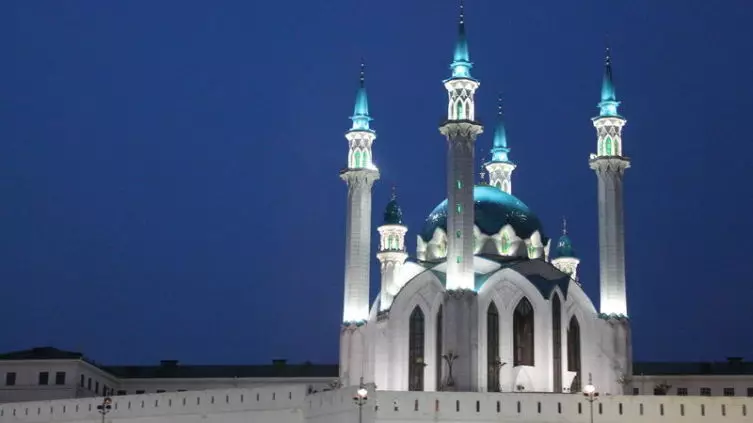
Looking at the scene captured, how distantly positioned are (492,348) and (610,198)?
35.5 ft

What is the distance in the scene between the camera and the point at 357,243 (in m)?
76.6

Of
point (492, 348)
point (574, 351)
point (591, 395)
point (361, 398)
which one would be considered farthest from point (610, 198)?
point (361, 398)

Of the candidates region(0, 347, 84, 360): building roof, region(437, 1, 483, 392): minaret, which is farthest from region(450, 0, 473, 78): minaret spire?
region(0, 347, 84, 360): building roof

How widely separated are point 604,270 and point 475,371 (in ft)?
32.6

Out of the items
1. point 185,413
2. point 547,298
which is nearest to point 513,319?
point 547,298

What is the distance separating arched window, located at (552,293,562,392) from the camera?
71.4m

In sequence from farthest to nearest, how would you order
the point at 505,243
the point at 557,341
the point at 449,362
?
the point at 505,243, the point at 557,341, the point at 449,362

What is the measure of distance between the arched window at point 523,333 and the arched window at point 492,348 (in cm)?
93

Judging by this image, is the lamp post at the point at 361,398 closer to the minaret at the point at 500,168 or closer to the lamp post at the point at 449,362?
the lamp post at the point at 449,362

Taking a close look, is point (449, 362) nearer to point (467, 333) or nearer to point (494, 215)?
point (467, 333)

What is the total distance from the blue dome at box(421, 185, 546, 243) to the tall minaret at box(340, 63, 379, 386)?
147 inches

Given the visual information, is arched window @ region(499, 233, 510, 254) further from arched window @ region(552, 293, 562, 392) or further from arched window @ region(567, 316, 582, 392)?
arched window @ region(567, 316, 582, 392)

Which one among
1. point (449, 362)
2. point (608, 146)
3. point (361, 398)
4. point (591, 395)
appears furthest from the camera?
point (608, 146)

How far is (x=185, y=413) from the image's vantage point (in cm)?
7212
